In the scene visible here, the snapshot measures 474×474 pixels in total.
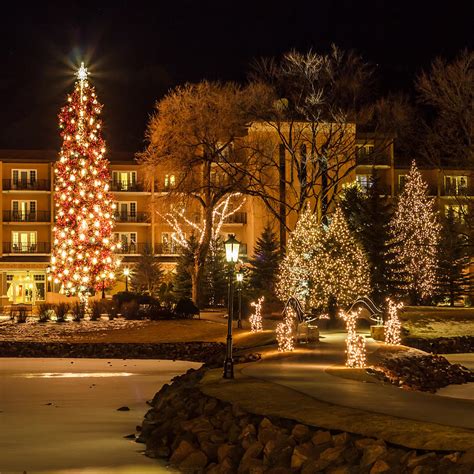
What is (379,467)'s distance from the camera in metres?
11.6

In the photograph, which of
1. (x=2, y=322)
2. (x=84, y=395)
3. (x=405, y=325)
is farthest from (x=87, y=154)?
(x=84, y=395)

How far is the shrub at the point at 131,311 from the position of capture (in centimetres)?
4544

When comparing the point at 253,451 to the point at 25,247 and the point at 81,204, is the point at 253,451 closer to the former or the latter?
the point at 81,204

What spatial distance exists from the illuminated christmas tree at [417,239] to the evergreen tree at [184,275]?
12.6 m

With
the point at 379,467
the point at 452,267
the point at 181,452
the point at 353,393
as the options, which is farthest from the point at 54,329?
the point at 379,467

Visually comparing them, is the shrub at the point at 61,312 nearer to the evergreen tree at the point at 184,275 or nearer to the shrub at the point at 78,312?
the shrub at the point at 78,312

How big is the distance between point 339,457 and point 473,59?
38.3 metres

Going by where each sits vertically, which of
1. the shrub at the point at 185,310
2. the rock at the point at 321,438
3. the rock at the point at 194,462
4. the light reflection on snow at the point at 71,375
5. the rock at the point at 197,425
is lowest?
the rock at the point at 194,462

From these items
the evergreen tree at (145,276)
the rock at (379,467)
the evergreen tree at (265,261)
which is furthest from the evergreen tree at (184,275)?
the rock at (379,467)

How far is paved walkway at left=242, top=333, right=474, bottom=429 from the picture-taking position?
1462 cm

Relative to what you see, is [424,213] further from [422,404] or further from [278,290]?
[422,404]

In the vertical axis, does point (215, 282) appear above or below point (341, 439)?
above

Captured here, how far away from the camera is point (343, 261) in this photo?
4231 cm

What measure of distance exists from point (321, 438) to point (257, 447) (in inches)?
44.8
